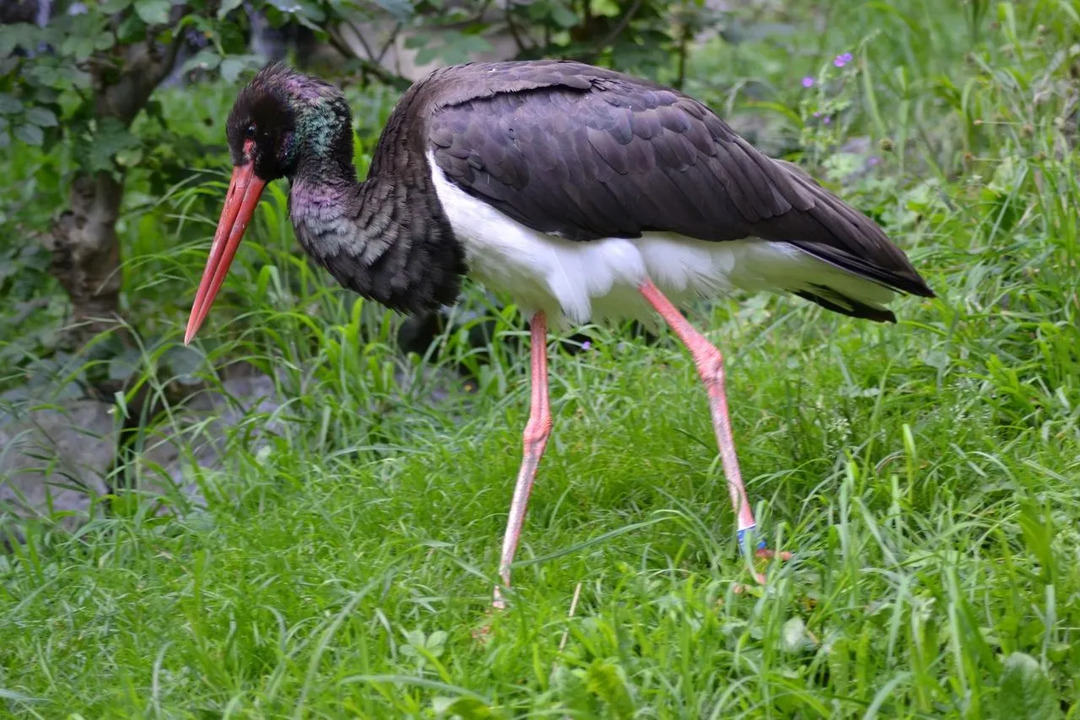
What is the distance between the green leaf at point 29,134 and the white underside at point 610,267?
166 centimetres

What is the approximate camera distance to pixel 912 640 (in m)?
2.37

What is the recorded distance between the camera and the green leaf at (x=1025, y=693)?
2203 millimetres

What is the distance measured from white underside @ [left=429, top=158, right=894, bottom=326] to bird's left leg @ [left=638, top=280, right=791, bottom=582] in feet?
0.26

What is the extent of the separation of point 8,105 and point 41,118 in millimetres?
109

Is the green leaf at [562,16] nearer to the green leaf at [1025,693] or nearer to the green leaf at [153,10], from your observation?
the green leaf at [153,10]

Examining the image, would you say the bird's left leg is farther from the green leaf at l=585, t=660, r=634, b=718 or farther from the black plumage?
the green leaf at l=585, t=660, r=634, b=718

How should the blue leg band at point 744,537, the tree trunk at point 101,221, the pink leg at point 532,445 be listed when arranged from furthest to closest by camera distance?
the tree trunk at point 101,221
the pink leg at point 532,445
the blue leg band at point 744,537

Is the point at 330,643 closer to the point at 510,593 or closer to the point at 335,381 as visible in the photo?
the point at 510,593

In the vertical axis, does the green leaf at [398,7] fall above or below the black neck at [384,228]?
above

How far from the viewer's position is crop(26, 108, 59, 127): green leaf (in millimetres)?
4082

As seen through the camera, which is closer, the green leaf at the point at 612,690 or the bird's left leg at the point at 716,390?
the green leaf at the point at 612,690

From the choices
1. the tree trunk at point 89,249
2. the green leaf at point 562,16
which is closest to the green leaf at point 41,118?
the tree trunk at point 89,249

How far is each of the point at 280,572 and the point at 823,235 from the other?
1597 millimetres

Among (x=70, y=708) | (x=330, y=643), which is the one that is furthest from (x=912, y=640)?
(x=70, y=708)
